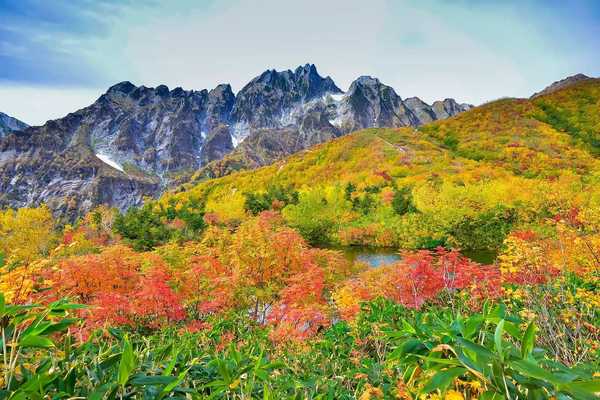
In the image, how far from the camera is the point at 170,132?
174 m

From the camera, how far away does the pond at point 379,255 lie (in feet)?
63.9

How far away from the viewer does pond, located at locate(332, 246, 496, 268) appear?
1947 centimetres

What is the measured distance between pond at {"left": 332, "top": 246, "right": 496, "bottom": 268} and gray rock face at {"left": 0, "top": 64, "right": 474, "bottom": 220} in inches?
4383

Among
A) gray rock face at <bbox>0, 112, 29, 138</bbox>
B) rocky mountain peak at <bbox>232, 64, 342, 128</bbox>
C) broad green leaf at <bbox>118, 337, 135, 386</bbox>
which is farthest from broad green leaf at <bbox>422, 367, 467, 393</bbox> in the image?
gray rock face at <bbox>0, 112, 29, 138</bbox>

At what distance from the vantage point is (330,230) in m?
26.8

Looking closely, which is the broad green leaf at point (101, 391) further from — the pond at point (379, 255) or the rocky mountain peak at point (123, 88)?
the rocky mountain peak at point (123, 88)

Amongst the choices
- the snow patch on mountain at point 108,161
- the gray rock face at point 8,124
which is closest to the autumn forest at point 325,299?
the snow patch on mountain at point 108,161

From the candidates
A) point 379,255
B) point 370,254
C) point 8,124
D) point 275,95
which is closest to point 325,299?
point 379,255

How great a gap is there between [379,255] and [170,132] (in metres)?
169

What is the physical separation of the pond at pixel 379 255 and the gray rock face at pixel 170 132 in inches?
4383

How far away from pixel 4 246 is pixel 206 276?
20.6 metres

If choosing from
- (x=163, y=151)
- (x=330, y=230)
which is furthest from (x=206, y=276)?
(x=163, y=151)

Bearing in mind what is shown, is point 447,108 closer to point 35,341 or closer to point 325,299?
point 325,299

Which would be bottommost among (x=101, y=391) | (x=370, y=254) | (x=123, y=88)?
(x=370, y=254)
